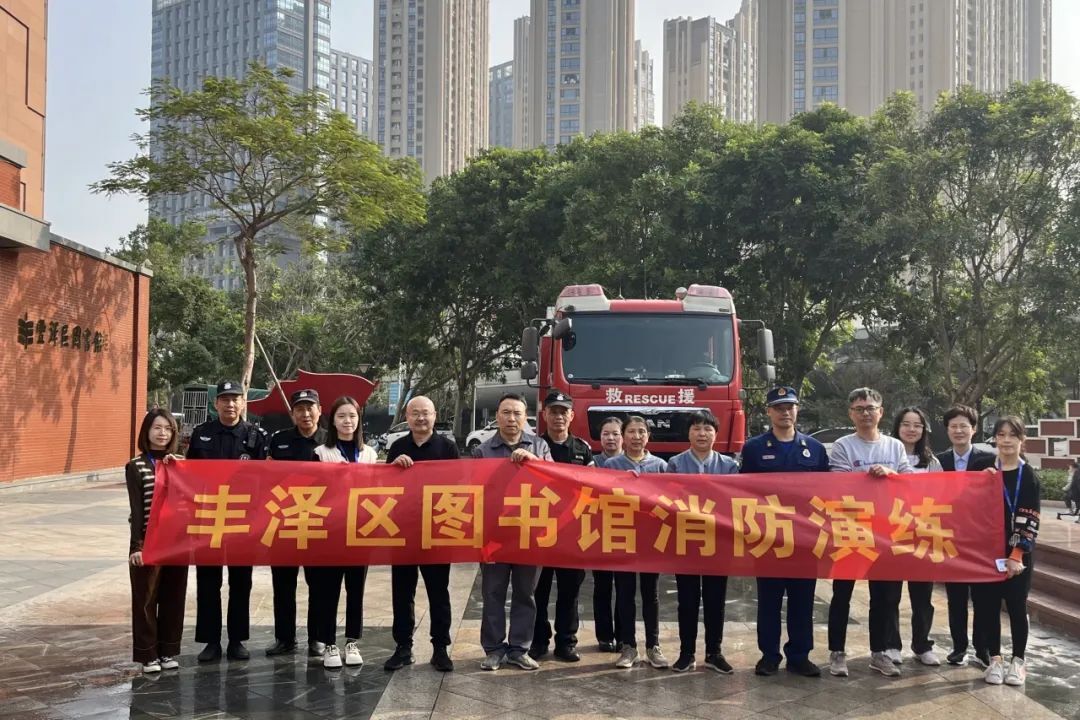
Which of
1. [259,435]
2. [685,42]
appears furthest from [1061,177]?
[685,42]

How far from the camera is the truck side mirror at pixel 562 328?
1088 cm

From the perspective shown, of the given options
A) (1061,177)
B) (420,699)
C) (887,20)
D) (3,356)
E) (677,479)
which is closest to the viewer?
(420,699)

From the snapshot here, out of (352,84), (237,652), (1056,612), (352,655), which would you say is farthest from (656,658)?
(352,84)

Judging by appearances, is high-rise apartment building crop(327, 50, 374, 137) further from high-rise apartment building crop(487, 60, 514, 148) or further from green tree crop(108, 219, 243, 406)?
green tree crop(108, 219, 243, 406)

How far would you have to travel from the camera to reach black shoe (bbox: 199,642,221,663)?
581 centimetres

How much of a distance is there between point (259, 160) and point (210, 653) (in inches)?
560

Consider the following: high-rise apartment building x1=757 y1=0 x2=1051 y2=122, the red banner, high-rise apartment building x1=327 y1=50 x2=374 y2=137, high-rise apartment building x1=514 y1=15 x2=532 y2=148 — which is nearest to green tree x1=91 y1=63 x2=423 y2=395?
the red banner

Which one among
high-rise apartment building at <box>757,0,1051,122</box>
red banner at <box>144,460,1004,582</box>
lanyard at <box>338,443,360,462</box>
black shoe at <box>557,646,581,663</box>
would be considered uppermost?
high-rise apartment building at <box>757,0,1051,122</box>

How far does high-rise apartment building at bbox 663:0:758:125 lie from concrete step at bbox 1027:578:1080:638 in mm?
127878

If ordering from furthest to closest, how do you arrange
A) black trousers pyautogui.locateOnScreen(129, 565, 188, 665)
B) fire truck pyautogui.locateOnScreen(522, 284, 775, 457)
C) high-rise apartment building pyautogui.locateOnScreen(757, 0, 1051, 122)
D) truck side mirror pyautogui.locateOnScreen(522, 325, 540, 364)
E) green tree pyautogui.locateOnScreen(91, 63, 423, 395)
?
high-rise apartment building pyautogui.locateOnScreen(757, 0, 1051, 122)
green tree pyautogui.locateOnScreen(91, 63, 423, 395)
truck side mirror pyautogui.locateOnScreen(522, 325, 540, 364)
fire truck pyautogui.locateOnScreen(522, 284, 775, 457)
black trousers pyautogui.locateOnScreen(129, 565, 188, 665)

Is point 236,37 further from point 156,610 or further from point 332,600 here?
point 332,600

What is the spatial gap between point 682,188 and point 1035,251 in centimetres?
828

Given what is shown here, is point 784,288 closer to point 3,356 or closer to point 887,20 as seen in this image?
point 3,356

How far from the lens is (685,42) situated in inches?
5266
